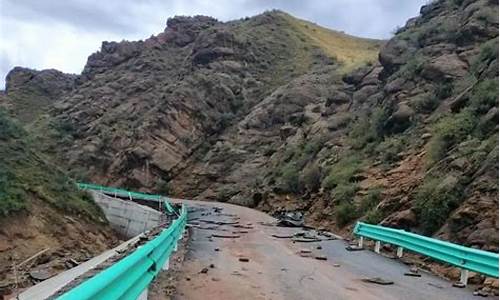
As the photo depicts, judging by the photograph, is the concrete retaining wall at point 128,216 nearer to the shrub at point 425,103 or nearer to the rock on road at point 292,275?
the shrub at point 425,103

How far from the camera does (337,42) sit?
89.8 meters

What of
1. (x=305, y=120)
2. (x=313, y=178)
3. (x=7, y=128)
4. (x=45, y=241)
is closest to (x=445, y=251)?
(x=45, y=241)

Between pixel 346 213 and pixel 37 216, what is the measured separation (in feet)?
37.0

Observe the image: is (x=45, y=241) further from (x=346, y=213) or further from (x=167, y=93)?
(x=167, y=93)

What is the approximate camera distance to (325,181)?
2661 centimetres

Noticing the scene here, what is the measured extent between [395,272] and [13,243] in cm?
1240

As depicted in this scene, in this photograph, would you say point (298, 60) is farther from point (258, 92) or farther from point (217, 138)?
point (217, 138)

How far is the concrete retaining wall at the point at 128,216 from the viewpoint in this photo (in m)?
28.9

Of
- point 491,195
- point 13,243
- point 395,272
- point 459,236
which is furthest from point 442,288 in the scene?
point 13,243

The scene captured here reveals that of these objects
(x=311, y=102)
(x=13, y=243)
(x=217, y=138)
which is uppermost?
(x=311, y=102)

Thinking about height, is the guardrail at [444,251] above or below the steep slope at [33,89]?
below

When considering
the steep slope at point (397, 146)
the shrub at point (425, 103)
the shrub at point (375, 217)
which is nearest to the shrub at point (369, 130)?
the steep slope at point (397, 146)

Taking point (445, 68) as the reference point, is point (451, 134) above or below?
below

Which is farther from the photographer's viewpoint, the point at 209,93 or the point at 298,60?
the point at 298,60
